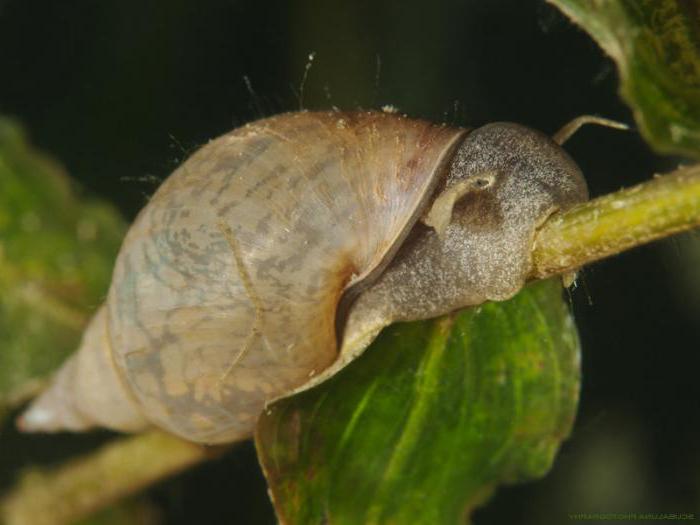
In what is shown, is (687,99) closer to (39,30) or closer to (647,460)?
(647,460)

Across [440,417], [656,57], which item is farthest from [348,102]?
[656,57]

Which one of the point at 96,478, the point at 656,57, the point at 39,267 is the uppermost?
the point at 656,57

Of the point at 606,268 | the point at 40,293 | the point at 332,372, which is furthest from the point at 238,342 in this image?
the point at 40,293

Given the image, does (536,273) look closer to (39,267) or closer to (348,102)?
(348,102)

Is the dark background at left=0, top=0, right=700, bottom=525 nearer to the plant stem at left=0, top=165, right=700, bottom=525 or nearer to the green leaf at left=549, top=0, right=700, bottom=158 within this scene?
the plant stem at left=0, top=165, right=700, bottom=525

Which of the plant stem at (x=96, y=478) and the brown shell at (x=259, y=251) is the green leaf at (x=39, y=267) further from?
the brown shell at (x=259, y=251)

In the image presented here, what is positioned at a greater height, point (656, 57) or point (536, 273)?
point (656, 57)

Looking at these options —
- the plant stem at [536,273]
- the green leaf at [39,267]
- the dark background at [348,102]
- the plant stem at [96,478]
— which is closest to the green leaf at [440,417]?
the plant stem at [536,273]
